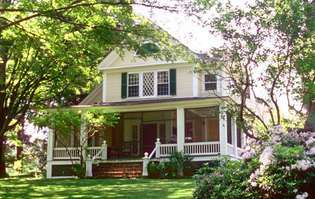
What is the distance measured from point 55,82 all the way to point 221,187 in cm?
1476

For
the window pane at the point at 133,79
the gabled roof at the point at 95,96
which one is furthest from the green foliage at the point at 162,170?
the gabled roof at the point at 95,96

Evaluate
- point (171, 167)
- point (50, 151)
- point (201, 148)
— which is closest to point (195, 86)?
point (201, 148)

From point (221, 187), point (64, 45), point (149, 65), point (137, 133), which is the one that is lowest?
point (221, 187)

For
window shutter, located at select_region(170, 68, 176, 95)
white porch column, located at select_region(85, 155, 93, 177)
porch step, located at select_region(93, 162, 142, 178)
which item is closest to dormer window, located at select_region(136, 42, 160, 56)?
porch step, located at select_region(93, 162, 142, 178)

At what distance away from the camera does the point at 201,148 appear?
2322 cm

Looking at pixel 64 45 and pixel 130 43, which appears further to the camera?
pixel 64 45

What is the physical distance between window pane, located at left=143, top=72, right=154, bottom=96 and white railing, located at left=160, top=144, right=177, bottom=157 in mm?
3552

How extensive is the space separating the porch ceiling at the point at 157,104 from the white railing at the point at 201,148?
6.07 feet

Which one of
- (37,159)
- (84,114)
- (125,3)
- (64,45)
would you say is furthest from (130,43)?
(37,159)

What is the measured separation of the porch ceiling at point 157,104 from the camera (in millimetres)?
22766

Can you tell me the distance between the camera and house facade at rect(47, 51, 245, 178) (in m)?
23.4

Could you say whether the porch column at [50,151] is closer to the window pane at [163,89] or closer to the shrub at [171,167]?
the window pane at [163,89]

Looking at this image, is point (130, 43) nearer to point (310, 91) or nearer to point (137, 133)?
point (310, 91)

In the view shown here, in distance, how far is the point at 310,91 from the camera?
11.2m
